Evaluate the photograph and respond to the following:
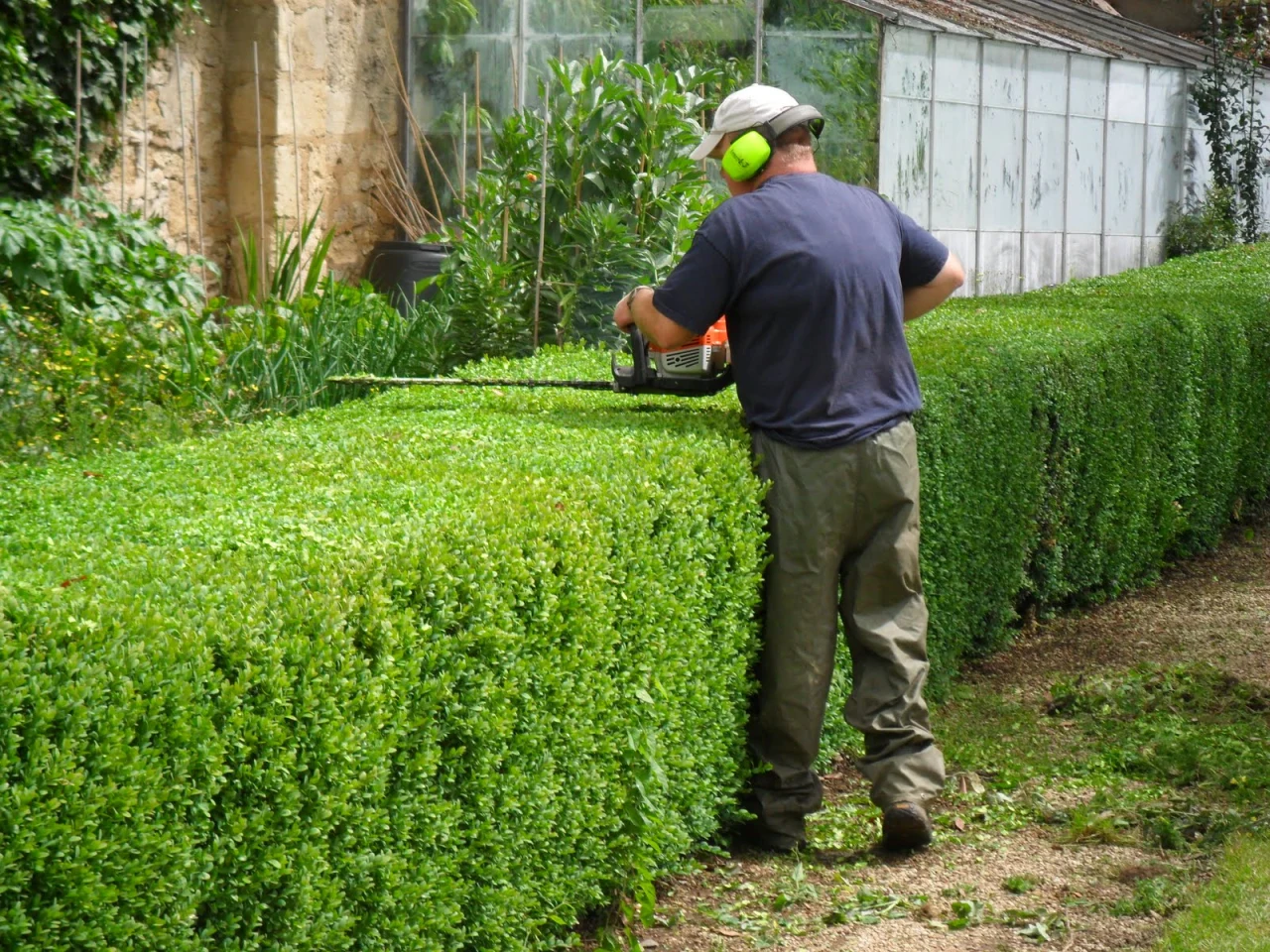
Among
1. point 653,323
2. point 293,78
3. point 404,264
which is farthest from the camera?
point 404,264

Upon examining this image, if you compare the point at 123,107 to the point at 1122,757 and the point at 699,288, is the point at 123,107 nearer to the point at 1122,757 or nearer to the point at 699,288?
the point at 699,288

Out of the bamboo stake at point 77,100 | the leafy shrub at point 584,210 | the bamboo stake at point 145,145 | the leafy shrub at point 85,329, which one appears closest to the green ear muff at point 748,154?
the leafy shrub at point 584,210

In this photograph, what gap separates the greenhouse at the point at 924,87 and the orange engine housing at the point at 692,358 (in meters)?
7.55

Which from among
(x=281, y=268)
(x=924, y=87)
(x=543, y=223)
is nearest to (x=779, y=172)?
(x=543, y=223)

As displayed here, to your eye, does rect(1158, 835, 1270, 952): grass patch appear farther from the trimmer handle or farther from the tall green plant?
the tall green plant

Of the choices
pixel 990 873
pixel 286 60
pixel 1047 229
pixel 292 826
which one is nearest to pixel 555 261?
pixel 990 873

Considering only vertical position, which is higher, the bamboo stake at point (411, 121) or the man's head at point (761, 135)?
the bamboo stake at point (411, 121)

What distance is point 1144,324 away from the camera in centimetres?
742

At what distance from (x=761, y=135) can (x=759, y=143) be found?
25 mm

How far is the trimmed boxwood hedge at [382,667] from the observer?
6.82 ft

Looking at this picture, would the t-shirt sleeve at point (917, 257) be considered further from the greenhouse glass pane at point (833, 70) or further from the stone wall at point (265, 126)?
the greenhouse glass pane at point (833, 70)

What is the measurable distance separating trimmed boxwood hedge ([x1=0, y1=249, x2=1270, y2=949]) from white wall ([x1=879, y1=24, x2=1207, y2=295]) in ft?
28.6

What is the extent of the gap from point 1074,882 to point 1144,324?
406 cm

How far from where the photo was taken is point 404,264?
1274 centimetres
